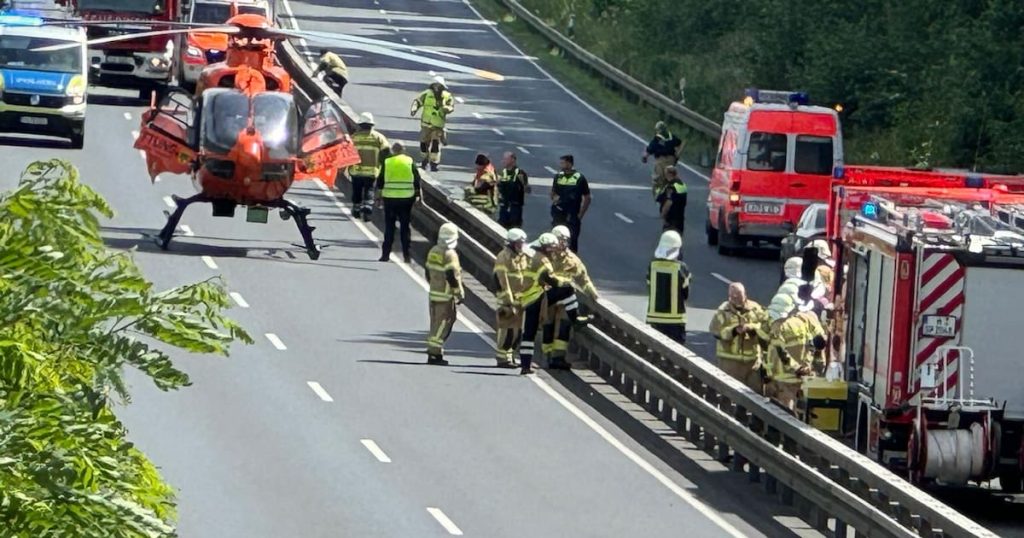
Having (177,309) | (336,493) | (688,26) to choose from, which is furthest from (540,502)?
(688,26)

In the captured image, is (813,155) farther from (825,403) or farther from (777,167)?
(825,403)

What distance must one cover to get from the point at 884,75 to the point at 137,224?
18.1 meters

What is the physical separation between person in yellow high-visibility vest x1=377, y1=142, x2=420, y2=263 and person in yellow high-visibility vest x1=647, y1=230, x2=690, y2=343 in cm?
715

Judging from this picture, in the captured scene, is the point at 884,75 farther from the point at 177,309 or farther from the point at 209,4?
the point at 177,309

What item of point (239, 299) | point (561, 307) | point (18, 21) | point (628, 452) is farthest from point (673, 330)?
point (18, 21)

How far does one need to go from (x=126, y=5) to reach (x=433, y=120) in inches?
470

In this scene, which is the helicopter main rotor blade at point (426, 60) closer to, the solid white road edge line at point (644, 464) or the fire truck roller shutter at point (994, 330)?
the solid white road edge line at point (644, 464)

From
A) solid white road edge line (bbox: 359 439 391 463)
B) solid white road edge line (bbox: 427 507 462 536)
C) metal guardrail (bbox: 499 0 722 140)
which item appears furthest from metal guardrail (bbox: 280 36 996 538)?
metal guardrail (bbox: 499 0 722 140)

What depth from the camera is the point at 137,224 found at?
106ft

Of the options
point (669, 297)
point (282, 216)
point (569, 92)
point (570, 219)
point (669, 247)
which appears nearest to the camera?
point (669, 247)

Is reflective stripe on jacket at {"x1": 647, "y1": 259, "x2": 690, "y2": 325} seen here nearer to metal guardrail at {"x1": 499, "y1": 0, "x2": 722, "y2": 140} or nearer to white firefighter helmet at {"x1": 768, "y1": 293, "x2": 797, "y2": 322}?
white firefighter helmet at {"x1": 768, "y1": 293, "x2": 797, "y2": 322}

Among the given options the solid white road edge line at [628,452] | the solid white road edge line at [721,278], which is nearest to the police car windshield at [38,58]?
the solid white road edge line at [721,278]

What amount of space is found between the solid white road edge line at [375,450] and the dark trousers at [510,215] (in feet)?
39.6

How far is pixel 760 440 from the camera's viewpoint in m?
18.8
